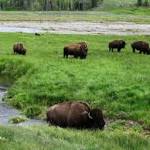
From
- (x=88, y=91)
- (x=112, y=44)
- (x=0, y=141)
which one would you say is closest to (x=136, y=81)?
(x=88, y=91)

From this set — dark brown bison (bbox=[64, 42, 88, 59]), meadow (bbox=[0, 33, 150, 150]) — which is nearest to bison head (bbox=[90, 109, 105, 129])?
meadow (bbox=[0, 33, 150, 150])

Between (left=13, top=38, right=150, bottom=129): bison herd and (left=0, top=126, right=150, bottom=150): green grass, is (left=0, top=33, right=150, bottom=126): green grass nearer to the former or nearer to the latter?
(left=13, top=38, right=150, bottom=129): bison herd

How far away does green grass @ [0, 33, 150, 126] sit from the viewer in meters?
23.1

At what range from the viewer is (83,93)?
2498cm

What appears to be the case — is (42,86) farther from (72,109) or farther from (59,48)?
(59,48)

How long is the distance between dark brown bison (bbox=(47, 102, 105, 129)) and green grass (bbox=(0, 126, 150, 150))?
0.93 metres

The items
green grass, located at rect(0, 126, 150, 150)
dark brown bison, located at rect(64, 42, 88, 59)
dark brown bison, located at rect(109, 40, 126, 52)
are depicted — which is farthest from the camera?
dark brown bison, located at rect(109, 40, 126, 52)

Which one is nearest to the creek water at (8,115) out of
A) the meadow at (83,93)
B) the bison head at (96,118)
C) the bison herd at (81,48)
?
the meadow at (83,93)

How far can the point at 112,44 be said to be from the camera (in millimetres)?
43594

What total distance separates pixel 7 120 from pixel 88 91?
5.13 meters

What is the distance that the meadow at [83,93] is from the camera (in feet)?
51.3

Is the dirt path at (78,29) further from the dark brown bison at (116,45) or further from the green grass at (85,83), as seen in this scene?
the green grass at (85,83)

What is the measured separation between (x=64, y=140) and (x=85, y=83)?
35.4ft

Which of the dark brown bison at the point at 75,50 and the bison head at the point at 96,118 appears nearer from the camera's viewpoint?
the bison head at the point at 96,118
